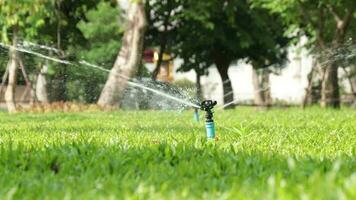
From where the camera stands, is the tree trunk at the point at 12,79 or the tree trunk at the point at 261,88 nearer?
the tree trunk at the point at 12,79

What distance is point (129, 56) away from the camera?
84.5 feet

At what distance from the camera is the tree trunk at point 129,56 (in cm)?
2544

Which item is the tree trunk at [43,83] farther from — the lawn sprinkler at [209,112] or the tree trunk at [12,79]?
the lawn sprinkler at [209,112]

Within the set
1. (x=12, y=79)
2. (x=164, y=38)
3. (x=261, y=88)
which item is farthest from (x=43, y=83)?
(x=261, y=88)

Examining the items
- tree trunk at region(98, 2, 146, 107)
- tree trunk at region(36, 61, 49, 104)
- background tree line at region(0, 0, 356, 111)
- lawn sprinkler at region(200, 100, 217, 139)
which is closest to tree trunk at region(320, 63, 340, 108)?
background tree line at region(0, 0, 356, 111)

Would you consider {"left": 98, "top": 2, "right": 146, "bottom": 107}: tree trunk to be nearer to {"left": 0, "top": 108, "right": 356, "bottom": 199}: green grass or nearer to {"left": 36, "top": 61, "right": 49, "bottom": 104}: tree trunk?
{"left": 36, "top": 61, "right": 49, "bottom": 104}: tree trunk

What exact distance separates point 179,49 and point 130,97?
8.41m

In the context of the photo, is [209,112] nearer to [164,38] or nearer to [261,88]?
[164,38]

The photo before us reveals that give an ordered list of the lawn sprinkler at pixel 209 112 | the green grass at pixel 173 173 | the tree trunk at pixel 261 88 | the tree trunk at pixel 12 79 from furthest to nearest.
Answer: the tree trunk at pixel 261 88 < the tree trunk at pixel 12 79 < the lawn sprinkler at pixel 209 112 < the green grass at pixel 173 173

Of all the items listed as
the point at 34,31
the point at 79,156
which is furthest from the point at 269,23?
the point at 79,156

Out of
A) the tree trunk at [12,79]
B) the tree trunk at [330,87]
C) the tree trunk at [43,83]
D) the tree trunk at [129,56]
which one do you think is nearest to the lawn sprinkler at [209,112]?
the tree trunk at [12,79]

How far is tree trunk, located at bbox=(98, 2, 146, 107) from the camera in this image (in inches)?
1001

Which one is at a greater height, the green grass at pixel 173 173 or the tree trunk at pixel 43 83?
the tree trunk at pixel 43 83

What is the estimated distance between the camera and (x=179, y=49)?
124 feet
